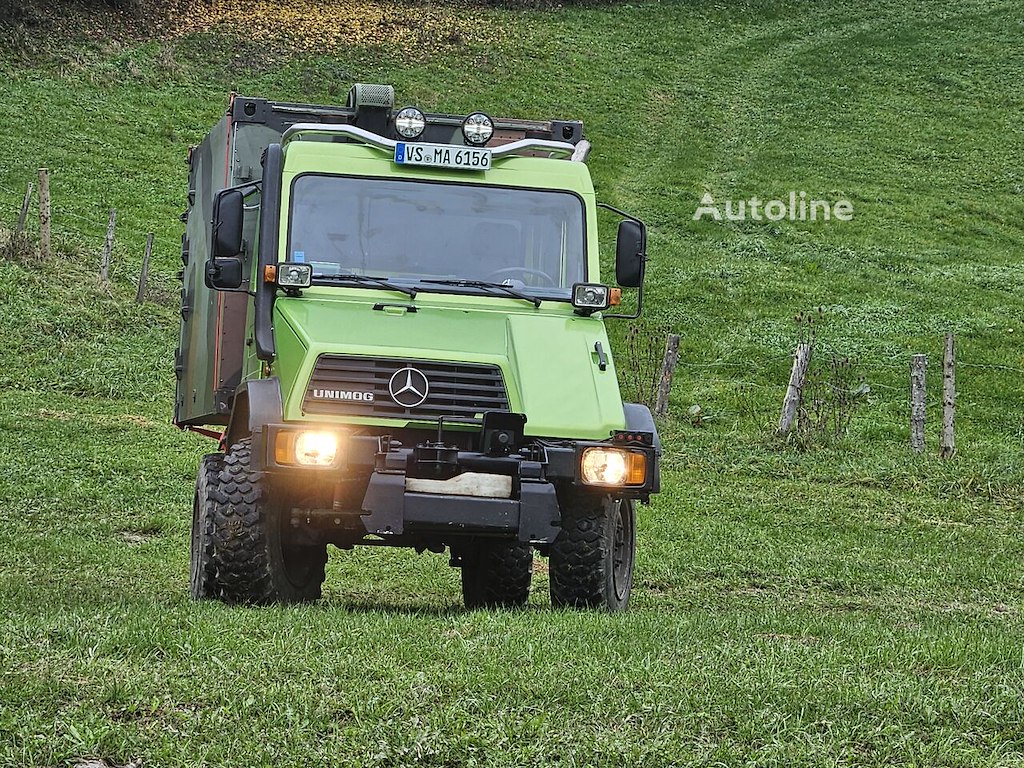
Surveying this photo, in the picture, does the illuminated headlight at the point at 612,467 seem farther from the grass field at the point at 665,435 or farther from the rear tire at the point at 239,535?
the rear tire at the point at 239,535

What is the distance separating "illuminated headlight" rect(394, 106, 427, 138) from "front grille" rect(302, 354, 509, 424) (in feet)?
5.83

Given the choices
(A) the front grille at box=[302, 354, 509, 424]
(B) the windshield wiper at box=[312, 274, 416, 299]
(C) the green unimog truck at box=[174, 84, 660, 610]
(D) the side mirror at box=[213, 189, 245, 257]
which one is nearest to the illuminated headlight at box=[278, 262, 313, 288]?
(C) the green unimog truck at box=[174, 84, 660, 610]

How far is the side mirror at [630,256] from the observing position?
913cm

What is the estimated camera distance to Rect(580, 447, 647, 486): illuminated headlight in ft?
26.6

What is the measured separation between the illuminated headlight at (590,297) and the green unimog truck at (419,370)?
1 centimetres

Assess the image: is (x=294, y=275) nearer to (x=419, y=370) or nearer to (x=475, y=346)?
(x=419, y=370)

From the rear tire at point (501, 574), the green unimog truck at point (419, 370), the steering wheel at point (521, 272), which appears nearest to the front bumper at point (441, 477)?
the green unimog truck at point (419, 370)

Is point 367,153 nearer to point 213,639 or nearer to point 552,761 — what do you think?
point 213,639

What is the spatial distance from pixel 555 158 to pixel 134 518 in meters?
5.89

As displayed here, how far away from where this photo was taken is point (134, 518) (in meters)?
13.6

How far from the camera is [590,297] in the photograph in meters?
8.88

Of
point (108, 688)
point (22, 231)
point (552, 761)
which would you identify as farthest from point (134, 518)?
point (22, 231)

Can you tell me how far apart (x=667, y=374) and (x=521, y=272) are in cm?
1143

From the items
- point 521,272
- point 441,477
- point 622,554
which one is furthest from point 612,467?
point 622,554
